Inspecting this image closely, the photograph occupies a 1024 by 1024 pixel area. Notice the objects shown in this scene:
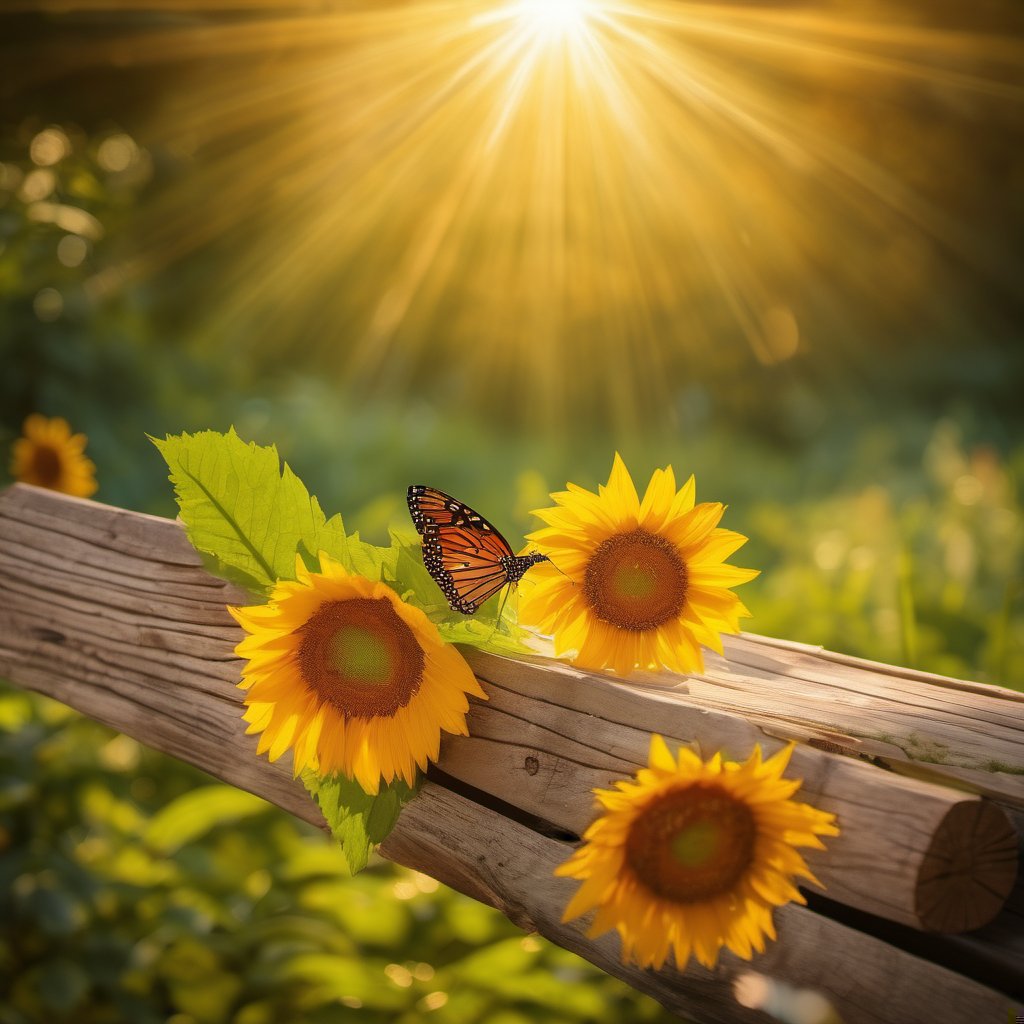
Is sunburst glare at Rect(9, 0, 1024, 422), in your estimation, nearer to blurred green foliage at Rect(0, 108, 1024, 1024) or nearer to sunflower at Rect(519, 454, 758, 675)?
blurred green foliage at Rect(0, 108, 1024, 1024)

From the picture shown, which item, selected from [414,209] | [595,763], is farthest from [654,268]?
[595,763]

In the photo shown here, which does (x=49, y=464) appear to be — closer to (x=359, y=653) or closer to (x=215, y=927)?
(x=215, y=927)

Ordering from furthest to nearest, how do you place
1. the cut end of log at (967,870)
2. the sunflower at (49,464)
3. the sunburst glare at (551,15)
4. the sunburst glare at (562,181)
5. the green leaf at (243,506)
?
the sunburst glare at (562,181), the sunburst glare at (551,15), the sunflower at (49,464), the green leaf at (243,506), the cut end of log at (967,870)

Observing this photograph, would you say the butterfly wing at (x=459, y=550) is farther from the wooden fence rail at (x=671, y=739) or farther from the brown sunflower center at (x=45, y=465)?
the brown sunflower center at (x=45, y=465)

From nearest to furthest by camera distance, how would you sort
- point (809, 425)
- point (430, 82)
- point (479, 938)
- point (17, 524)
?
point (479, 938)
point (17, 524)
point (430, 82)
point (809, 425)

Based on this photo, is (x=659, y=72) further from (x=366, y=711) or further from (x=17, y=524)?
(x=366, y=711)

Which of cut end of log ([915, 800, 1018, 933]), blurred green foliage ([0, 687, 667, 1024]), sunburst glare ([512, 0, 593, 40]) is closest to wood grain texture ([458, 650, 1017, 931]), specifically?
cut end of log ([915, 800, 1018, 933])

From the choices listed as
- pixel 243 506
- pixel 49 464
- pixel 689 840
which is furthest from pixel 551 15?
pixel 689 840

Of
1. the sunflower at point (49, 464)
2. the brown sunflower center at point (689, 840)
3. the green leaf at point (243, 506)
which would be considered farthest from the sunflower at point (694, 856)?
the sunflower at point (49, 464)
